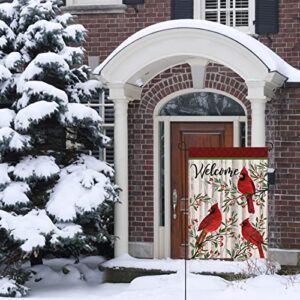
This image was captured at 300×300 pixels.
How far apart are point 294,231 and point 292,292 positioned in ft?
7.83

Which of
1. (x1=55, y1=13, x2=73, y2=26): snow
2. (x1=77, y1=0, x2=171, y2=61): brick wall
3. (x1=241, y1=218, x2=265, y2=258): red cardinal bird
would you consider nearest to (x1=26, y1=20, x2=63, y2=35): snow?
(x1=55, y1=13, x2=73, y2=26): snow

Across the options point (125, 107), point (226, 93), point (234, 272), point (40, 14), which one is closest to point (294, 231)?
point (234, 272)

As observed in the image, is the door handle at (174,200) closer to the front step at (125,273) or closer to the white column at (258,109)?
the front step at (125,273)

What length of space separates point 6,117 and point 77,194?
134 centimetres

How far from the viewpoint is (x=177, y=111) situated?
1221 centimetres

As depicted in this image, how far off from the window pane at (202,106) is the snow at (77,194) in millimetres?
1903

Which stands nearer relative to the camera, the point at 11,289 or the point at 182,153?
the point at 11,289

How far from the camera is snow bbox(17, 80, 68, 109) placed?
10.6m

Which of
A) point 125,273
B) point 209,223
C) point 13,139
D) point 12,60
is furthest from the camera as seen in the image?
point 125,273

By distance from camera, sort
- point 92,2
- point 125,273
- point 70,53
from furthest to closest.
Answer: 1. point 92,2
2. point 125,273
3. point 70,53

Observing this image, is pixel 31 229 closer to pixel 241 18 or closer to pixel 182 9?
pixel 182 9

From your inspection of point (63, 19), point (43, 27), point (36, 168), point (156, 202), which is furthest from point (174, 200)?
point (43, 27)

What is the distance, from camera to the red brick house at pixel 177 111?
11680mm

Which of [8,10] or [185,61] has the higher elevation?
[8,10]
